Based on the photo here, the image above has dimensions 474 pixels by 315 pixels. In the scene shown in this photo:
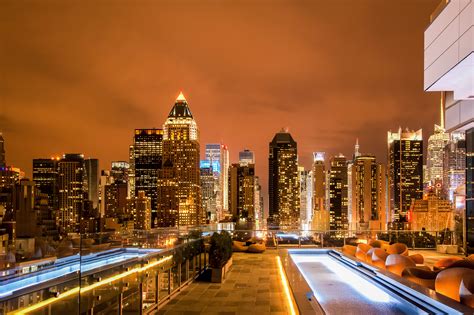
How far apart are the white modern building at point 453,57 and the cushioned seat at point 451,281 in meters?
2.85

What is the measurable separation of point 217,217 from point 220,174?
82.0 feet

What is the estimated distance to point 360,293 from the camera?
27.9 feet

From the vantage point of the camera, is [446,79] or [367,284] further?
[367,284]

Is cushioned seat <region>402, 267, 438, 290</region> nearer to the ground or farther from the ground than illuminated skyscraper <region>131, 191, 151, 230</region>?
farther from the ground

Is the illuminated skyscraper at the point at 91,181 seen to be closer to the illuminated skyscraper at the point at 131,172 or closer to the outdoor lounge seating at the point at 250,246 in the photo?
the illuminated skyscraper at the point at 131,172

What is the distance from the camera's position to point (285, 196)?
12812 centimetres

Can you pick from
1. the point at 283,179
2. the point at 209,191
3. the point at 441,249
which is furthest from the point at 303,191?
the point at 441,249

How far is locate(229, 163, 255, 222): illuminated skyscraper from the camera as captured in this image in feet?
412

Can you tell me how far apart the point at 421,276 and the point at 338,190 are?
112 m

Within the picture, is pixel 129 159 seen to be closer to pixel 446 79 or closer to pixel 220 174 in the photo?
pixel 220 174

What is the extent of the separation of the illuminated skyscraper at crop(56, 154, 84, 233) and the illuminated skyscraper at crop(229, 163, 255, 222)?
4114cm

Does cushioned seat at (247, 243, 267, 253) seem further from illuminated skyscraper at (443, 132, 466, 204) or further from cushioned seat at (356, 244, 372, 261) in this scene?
illuminated skyscraper at (443, 132, 466, 204)

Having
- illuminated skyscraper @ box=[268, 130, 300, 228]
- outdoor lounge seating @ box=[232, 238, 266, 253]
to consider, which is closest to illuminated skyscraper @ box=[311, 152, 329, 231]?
illuminated skyscraper @ box=[268, 130, 300, 228]

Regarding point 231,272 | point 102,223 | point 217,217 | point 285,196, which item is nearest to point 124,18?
point 231,272
